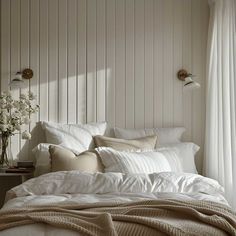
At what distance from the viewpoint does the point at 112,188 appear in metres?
3.40

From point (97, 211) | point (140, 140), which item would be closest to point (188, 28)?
point (140, 140)

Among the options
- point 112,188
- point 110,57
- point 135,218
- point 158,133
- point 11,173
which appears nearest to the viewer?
point 135,218

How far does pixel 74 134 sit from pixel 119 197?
1.49 meters

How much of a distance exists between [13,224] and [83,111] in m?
2.38

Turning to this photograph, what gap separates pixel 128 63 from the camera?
4.81 meters

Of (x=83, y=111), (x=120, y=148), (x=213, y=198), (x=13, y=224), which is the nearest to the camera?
(x=13, y=224)

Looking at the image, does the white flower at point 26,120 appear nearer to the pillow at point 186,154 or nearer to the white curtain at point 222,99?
the pillow at point 186,154

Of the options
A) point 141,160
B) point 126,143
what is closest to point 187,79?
point 126,143

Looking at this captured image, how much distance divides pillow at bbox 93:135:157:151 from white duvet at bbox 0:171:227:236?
81 cm

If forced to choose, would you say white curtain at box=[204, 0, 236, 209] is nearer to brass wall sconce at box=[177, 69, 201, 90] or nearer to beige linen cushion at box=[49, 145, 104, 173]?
brass wall sconce at box=[177, 69, 201, 90]

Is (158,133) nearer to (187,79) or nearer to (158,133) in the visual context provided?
(158,133)

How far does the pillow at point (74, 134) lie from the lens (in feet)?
14.7

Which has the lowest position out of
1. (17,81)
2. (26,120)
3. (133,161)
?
(133,161)

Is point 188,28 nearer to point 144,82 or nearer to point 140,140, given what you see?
point 144,82
